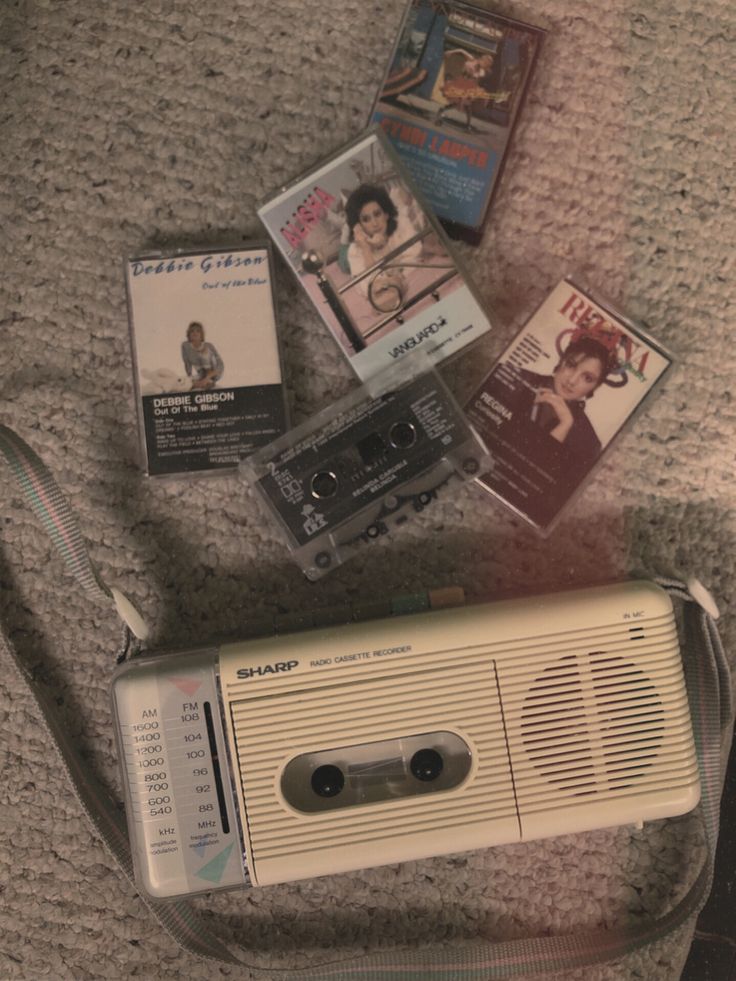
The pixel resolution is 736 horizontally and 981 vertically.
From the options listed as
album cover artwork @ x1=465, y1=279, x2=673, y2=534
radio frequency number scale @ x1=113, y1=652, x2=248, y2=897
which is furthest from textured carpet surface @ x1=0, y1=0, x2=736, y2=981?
radio frequency number scale @ x1=113, y1=652, x2=248, y2=897

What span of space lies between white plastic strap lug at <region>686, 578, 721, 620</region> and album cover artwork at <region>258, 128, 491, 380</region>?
407 millimetres

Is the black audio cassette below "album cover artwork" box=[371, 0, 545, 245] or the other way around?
below

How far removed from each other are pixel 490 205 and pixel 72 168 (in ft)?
1.81

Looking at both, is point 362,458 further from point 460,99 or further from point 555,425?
point 460,99

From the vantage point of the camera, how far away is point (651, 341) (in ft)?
3.71

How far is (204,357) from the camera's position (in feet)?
3.67

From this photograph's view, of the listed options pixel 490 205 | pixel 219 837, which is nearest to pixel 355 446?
pixel 490 205

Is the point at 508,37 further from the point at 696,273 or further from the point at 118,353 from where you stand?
the point at 118,353

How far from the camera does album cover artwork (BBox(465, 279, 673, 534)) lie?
112cm

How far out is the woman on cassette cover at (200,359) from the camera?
3.67 feet

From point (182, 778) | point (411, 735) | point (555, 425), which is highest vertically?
point (555, 425)

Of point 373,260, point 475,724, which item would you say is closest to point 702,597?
point 475,724

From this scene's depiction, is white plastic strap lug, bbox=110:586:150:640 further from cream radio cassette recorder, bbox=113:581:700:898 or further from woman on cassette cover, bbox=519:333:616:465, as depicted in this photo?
woman on cassette cover, bbox=519:333:616:465

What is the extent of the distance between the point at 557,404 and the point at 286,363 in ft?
1.16
